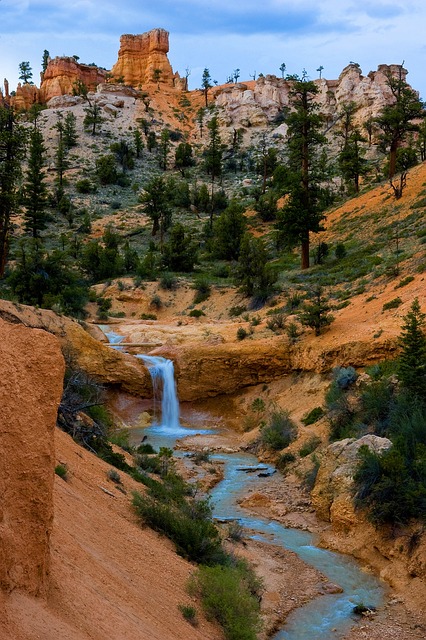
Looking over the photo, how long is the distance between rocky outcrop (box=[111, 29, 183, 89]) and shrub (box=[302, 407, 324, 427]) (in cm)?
9238

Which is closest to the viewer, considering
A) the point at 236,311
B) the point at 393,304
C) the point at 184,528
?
the point at 184,528

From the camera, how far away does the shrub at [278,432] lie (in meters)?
19.0

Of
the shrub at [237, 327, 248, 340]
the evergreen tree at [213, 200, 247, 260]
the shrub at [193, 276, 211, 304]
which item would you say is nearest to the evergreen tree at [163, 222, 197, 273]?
the evergreen tree at [213, 200, 247, 260]

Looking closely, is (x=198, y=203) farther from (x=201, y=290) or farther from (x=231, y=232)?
(x=201, y=290)

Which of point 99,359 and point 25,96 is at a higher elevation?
point 25,96

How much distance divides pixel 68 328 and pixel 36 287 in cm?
950

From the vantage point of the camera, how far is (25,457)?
513 cm

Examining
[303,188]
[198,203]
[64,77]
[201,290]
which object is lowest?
[201,290]

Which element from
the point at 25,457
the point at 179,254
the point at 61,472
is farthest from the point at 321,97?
the point at 25,457

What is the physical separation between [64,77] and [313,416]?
9461cm

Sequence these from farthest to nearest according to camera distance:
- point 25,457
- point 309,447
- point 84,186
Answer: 1. point 84,186
2. point 309,447
3. point 25,457

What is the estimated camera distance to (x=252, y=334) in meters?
25.7

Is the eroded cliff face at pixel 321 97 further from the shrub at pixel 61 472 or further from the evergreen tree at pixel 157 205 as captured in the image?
the shrub at pixel 61 472

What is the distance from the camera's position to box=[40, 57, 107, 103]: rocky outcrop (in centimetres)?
9850
